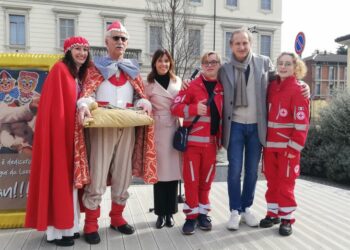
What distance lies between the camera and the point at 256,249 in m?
3.45

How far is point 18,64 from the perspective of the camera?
3857 millimetres

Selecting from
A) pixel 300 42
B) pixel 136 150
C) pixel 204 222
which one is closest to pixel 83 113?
pixel 136 150

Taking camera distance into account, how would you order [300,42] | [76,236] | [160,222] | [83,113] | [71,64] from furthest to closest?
[300,42] → [160,222] → [76,236] → [71,64] → [83,113]

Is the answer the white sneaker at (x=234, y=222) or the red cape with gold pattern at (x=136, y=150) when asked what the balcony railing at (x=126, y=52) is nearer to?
the red cape with gold pattern at (x=136, y=150)

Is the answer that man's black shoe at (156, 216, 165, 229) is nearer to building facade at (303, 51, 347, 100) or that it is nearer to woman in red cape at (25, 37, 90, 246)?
woman in red cape at (25, 37, 90, 246)

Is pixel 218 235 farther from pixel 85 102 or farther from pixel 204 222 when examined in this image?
pixel 85 102

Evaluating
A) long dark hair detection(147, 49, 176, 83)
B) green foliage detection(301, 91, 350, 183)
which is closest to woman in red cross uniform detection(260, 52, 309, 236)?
long dark hair detection(147, 49, 176, 83)

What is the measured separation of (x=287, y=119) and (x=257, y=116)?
0.29 meters

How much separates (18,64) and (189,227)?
241cm

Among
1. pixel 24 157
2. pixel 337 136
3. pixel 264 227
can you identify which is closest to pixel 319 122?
pixel 337 136

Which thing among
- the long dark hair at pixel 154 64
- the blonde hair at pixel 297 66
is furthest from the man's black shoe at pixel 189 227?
the blonde hair at pixel 297 66

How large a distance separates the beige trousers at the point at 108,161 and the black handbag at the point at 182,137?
43 cm

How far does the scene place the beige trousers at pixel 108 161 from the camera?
3.44m

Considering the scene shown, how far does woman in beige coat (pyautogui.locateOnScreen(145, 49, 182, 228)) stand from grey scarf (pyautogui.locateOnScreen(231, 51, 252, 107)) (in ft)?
1.98
